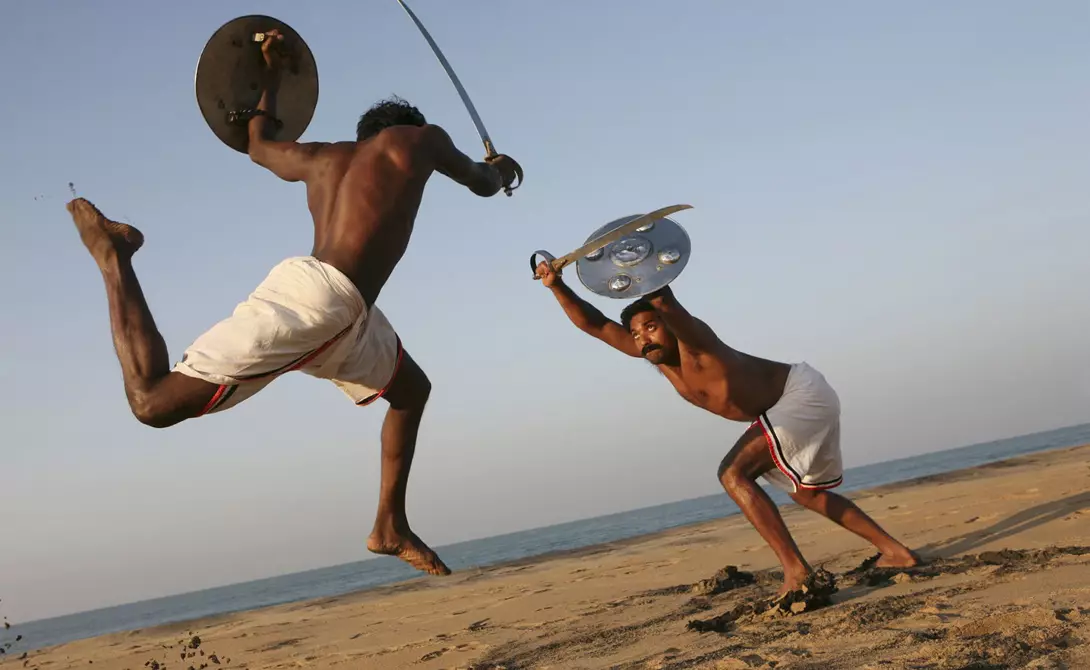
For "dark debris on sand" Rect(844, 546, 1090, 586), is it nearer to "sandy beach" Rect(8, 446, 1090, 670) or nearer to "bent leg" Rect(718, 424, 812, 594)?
"sandy beach" Rect(8, 446, 1090, 670)

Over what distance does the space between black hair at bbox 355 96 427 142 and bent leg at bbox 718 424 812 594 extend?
8.87 ft

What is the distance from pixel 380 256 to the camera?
324 cm

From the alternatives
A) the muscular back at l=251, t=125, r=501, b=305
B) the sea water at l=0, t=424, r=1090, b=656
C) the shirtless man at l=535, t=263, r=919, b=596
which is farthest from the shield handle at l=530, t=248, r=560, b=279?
the sea water at l=0, t=424, r=1090, b=656

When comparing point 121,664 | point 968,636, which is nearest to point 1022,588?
point 968,636

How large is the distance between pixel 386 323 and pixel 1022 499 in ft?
21.3

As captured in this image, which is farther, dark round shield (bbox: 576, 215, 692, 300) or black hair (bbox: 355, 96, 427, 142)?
dark round shield (bbox: 576, 215, 692, 300)

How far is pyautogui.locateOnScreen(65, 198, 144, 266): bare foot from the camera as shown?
2988 mm

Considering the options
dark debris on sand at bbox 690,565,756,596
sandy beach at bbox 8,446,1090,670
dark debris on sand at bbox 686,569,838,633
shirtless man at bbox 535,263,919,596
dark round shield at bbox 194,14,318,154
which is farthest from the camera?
dark debris on sand at bbox 690,565,756,596

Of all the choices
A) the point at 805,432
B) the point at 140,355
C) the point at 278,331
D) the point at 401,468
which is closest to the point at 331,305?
the point at 278,331

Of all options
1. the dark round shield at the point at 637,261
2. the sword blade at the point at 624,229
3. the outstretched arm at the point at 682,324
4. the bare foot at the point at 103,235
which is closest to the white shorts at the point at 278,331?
the bare foot at the point at 103,235

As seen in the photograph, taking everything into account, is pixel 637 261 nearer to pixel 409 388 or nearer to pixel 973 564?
pixel 409 388

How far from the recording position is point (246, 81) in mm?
3918

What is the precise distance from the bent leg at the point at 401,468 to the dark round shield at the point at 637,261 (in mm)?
1345

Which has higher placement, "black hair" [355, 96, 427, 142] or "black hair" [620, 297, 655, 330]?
"black hair" [355, 96, 427, 142]
